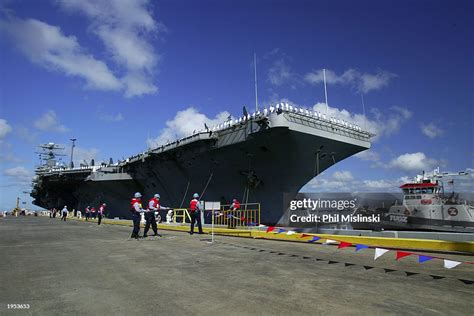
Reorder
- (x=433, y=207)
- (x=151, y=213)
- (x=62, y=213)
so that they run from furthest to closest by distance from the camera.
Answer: (x=62, y=213)
(x=433, y=207)
(x=151, y=213)

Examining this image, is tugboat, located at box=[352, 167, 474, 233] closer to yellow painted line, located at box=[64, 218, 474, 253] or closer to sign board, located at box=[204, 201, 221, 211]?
yellow painted line, located at box=[64, 218, 474, 253]

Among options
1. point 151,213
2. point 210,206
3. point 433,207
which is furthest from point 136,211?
point 433,207

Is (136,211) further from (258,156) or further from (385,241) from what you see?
(258,156)

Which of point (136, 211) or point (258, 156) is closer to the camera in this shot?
point (136, 211)

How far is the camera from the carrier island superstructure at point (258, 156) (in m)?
20.2

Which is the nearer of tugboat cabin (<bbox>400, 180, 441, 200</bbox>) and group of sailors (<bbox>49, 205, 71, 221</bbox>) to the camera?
tugboat cabin (<bbox>400, 180, 441, 200</bbox>)

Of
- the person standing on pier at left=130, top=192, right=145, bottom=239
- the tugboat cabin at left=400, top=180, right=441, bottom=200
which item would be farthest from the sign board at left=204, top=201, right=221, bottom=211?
the tugboat cabin at left=400, top=180, right=441, bottom=200

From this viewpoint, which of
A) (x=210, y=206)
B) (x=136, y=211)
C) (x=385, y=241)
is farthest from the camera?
(x=136, y=211)

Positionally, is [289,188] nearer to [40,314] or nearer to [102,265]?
[102,265]

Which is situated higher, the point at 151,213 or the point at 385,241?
the point at 151,213

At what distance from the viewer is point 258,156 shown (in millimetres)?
22641

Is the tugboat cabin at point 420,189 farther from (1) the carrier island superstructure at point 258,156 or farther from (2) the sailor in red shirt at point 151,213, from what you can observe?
(2) the sailor in red shirt at point 151,213

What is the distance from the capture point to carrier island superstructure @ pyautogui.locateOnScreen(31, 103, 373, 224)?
20.2m

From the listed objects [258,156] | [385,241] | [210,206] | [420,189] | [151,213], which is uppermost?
[258,156]
